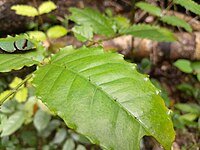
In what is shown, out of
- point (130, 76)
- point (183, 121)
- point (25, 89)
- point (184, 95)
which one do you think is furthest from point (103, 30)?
point (184, 95)

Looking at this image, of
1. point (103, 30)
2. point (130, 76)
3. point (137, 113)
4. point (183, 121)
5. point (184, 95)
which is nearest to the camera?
point (137, 113)

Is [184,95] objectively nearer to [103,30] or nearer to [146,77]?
[103,30]

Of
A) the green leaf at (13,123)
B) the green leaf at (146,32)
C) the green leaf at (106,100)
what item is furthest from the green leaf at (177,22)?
the green leaf at (13,123)

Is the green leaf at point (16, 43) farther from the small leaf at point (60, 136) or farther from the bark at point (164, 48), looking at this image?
the bark at point (164, 48)

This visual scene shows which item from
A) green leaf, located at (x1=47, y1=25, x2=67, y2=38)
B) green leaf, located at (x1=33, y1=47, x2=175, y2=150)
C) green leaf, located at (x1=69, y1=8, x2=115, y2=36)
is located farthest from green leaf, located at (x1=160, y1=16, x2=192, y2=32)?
green leaf, located at (x1=33, y1=47, x2=175, y2=150)

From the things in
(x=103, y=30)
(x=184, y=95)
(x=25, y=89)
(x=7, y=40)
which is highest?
(x=7, y=40)

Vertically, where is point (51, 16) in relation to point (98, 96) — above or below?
below

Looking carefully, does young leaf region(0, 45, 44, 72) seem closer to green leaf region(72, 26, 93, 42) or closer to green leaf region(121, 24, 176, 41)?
green leaf region(72, 26, 93, 42)

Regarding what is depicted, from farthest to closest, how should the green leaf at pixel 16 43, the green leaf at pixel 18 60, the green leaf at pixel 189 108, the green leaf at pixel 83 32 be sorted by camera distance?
the green leaf at pixel 189 108 → the green leaf at pixel 83 32 → the green leaf at pixel 16 43 → the green leaf at pixel 18 60
